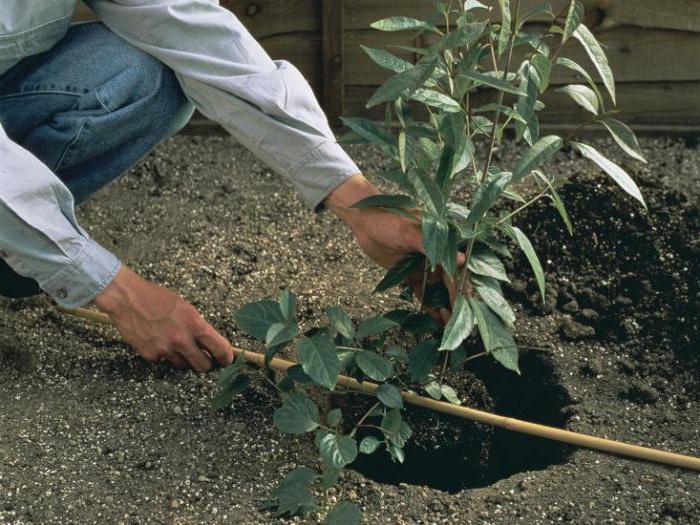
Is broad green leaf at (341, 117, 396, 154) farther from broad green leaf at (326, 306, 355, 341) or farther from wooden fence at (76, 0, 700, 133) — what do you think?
wooden fence at (76, 0, 700, 133)

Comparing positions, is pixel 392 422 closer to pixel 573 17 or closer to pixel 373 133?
pixel 373 133

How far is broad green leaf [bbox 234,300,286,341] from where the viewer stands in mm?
1770

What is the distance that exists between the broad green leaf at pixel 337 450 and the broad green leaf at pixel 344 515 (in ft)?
0.31

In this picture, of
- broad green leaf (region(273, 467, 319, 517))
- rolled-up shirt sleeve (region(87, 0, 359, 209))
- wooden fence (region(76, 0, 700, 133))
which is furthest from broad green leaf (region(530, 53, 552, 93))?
wooden fence (region(76, 0, 700, 133))

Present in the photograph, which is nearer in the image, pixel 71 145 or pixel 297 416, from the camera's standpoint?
pixel 297 416

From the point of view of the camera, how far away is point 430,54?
1.53m

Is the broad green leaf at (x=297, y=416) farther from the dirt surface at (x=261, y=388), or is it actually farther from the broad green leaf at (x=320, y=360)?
the dirt surface at (x=261, y=388)

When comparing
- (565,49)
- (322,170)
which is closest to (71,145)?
(322,170)

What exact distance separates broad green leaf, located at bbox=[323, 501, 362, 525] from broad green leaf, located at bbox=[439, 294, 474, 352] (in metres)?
0.31

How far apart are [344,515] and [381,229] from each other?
0.52 metres

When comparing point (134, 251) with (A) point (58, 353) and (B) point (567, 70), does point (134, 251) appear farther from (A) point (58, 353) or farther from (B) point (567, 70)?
(B) point (567, 70)

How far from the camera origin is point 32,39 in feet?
6.76

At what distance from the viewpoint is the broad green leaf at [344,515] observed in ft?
5.61

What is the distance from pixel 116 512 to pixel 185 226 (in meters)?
1.00
